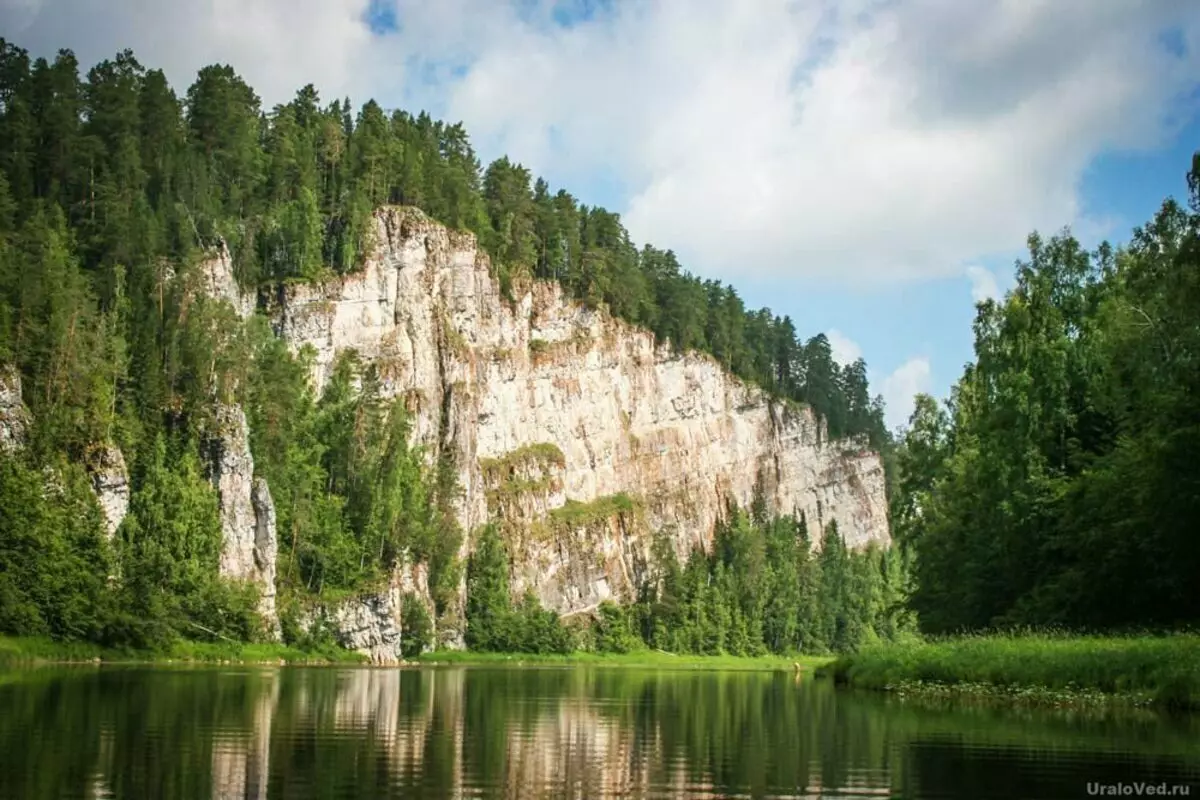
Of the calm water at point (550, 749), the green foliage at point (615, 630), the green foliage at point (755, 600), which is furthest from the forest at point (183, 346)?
the calm water at point (550, 749)

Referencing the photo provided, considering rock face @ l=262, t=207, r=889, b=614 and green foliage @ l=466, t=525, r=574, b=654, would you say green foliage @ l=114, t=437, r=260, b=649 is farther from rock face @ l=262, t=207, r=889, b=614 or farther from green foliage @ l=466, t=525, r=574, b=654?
green foliage @ l=466, t=525, r=574, b=654

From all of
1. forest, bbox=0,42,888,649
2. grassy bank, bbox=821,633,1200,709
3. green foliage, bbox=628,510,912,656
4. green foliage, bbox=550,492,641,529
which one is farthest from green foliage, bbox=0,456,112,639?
green foliage, bbox=628,510,912,656

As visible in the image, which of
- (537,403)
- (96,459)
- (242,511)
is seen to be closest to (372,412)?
(242,511)

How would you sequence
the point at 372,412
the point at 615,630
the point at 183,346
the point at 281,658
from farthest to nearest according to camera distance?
1. the point at 615,630
2. the point at 372,412
3. the point at 183,346
4. the point at 281,658

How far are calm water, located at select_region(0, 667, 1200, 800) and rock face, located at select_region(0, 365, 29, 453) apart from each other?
49.7 metres

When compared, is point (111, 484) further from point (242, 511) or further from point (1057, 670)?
point (1057, 670)

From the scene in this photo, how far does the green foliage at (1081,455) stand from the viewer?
48.2m

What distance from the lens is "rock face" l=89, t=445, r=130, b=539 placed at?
96000 mm

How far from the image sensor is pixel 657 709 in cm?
4381

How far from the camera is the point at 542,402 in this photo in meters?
166

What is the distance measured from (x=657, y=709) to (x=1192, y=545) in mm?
20092

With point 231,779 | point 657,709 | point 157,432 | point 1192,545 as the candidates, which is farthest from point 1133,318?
point 157,432

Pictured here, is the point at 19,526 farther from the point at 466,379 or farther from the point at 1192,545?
the point at 466,379

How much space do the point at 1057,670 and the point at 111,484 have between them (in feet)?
245
